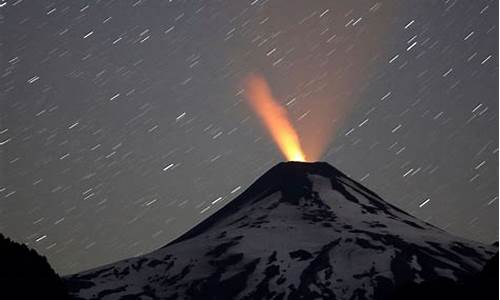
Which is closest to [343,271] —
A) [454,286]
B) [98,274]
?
[98,274]

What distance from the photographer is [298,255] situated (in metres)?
135

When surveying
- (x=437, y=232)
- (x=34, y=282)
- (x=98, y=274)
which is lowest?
(x=437, y=232)

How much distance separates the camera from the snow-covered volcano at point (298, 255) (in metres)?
118

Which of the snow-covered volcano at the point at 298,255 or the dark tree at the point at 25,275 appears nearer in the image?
the dark tree at the point at 25,275

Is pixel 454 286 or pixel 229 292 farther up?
pixel 229 292

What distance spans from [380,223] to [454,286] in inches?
4154

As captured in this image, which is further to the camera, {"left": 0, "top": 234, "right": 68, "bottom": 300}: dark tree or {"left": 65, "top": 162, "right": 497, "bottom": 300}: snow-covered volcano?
{"left": 65, "top": 162, "right": 497, "bottom": 300}: snow-covered volcano

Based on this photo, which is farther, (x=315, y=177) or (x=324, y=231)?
(x=315, y=177)

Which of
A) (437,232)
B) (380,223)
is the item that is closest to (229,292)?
(380,223)

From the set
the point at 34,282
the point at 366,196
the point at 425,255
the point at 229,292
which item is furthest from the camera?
the point at 366,196

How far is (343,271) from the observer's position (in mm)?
122875

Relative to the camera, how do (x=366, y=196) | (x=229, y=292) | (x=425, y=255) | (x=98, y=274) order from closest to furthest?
(x=229, y=292), (x=425, y=255), (x=98, y=274), (x=366, y=196)

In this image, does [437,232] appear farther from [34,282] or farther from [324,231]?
[34,282]

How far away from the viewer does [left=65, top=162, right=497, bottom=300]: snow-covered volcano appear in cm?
11769
